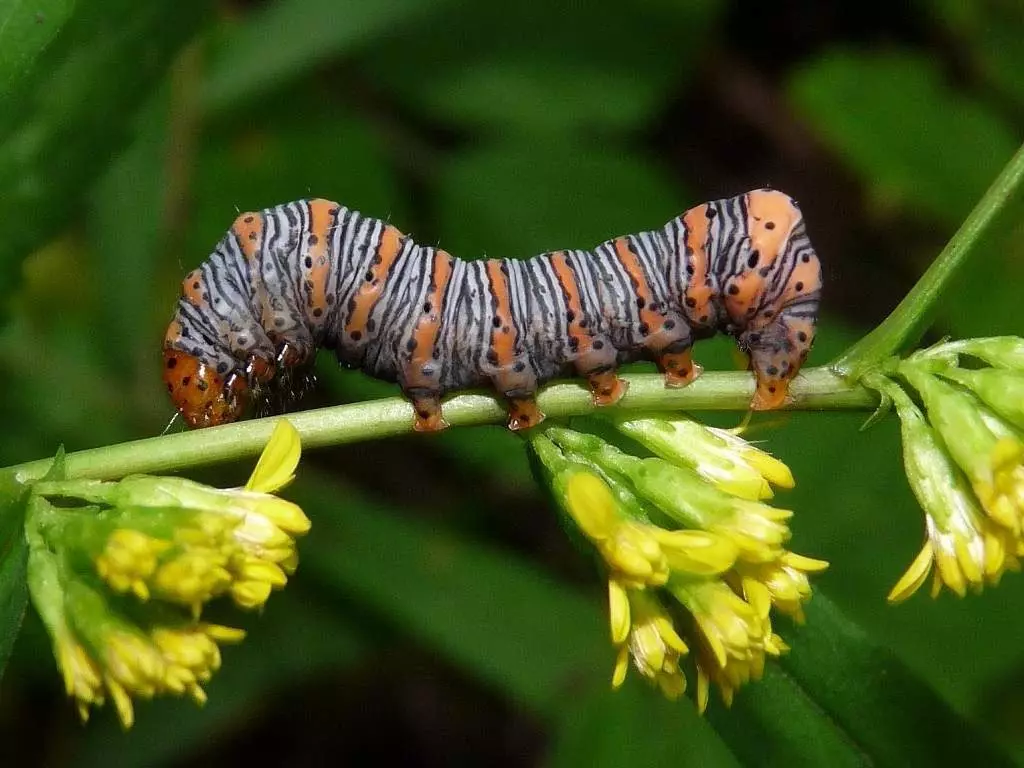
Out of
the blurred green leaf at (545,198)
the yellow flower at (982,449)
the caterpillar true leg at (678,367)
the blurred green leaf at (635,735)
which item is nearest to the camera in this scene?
the yellow flower at (982,449)

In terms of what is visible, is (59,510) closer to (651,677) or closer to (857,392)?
(651,677)

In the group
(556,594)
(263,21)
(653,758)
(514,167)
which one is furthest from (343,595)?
(263,21)

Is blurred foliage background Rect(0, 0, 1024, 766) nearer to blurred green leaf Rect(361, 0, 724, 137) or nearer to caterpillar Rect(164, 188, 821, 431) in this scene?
blurred green leaf Rect(361, 0, 724, 137)

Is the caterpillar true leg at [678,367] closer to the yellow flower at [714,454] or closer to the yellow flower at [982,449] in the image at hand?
the yellow flower at [714,454]

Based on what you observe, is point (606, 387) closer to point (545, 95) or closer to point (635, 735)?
point (635, 735)

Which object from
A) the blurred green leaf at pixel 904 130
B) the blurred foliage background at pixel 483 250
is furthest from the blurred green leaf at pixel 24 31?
the blurred green leaf at pixel 904 130

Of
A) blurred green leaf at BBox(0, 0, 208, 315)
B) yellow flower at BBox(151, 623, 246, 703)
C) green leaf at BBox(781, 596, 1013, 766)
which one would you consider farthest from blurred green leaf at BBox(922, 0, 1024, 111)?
yellow flower at BBox(151, 623, 246, 703)
